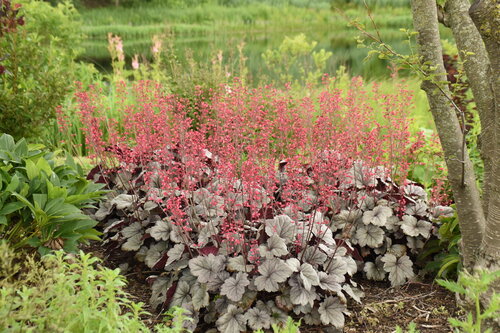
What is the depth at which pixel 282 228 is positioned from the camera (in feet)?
10.7

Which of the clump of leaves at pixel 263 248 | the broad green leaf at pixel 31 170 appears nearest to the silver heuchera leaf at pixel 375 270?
the clump of leaves at pixel 263 248

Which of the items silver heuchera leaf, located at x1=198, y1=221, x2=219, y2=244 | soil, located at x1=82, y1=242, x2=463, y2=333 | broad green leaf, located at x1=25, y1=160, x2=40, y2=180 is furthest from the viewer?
broad green leaf, located at x1=25, y1=160, x2=40, y2=180

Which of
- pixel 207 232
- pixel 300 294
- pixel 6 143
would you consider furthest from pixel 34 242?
pixel 300 294

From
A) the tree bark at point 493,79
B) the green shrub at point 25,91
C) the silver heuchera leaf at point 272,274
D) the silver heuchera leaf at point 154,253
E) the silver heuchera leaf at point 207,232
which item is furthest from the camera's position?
the green shrub at point 25,91

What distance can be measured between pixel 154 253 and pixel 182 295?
495 mm

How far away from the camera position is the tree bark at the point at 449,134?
9.21 ft

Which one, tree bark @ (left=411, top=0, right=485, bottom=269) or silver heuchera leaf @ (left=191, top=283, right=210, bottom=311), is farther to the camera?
silver heuchera leaf @ (left=191, top=283, right=210, bottom=311)

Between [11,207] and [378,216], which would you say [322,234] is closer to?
[378,216]

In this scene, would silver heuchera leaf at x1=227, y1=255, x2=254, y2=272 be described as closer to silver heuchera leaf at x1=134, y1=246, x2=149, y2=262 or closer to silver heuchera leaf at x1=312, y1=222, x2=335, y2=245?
silver heuchera leaf at x1=312, y1=222, x2=335, y2=245

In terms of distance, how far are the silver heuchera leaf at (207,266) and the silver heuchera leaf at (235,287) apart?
103 mm

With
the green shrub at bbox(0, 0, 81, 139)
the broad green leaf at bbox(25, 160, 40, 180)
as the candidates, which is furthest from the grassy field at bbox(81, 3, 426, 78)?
the broad green leaf at bbox(25, 160, 40, 180)

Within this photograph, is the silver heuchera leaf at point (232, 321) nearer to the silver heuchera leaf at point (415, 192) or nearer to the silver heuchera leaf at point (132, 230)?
the silver heuchera leaf at point (132, 230)

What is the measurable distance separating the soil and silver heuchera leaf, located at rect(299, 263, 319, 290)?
0.34 meters

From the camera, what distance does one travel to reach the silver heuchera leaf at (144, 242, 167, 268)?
3.48 metres
